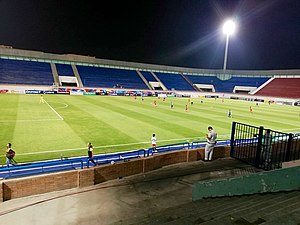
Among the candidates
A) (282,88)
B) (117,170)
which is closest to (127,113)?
(117,170)

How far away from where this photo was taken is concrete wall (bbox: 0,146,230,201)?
7613 millimetres

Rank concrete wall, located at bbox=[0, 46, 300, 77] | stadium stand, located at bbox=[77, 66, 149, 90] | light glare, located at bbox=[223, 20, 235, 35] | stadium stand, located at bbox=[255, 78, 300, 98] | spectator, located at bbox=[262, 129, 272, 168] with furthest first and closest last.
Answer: stadium stand, located at bbox=[77, 66, 149, 90], stadium stand, located at bbox=[255, 78, 300, 98], concrete wall, located at bbox=[0, 46, 300, 77], light glare, located at bbox=[223, 20, 235, 35], spectator, located at bbox=[262, 129, 272, 168]

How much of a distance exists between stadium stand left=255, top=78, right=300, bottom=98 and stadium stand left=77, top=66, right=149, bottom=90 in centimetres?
4055

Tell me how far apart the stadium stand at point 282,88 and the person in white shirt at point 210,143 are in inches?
2602

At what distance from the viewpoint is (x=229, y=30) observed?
2581 inches

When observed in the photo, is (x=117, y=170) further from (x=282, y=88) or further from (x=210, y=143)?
(x=282, y=88)

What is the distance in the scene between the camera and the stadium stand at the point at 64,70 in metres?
69.4

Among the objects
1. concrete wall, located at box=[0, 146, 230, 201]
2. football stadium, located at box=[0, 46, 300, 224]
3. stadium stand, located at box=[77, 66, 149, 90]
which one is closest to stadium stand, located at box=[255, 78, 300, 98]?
football stadium, located at box=[0, 46, 300, 224]

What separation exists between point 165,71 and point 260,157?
85595 millimetres

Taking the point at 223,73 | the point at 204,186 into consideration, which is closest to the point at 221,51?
the point at 223,73

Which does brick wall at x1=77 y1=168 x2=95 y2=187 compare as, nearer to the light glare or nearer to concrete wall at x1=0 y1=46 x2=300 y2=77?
the light glare

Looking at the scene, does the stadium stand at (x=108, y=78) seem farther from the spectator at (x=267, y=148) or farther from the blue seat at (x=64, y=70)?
the spectator at (x=267, y=148)

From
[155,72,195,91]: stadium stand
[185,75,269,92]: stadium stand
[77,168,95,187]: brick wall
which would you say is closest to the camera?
[77,168,95,187]: brick wall

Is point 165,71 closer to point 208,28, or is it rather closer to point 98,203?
point 208,28
